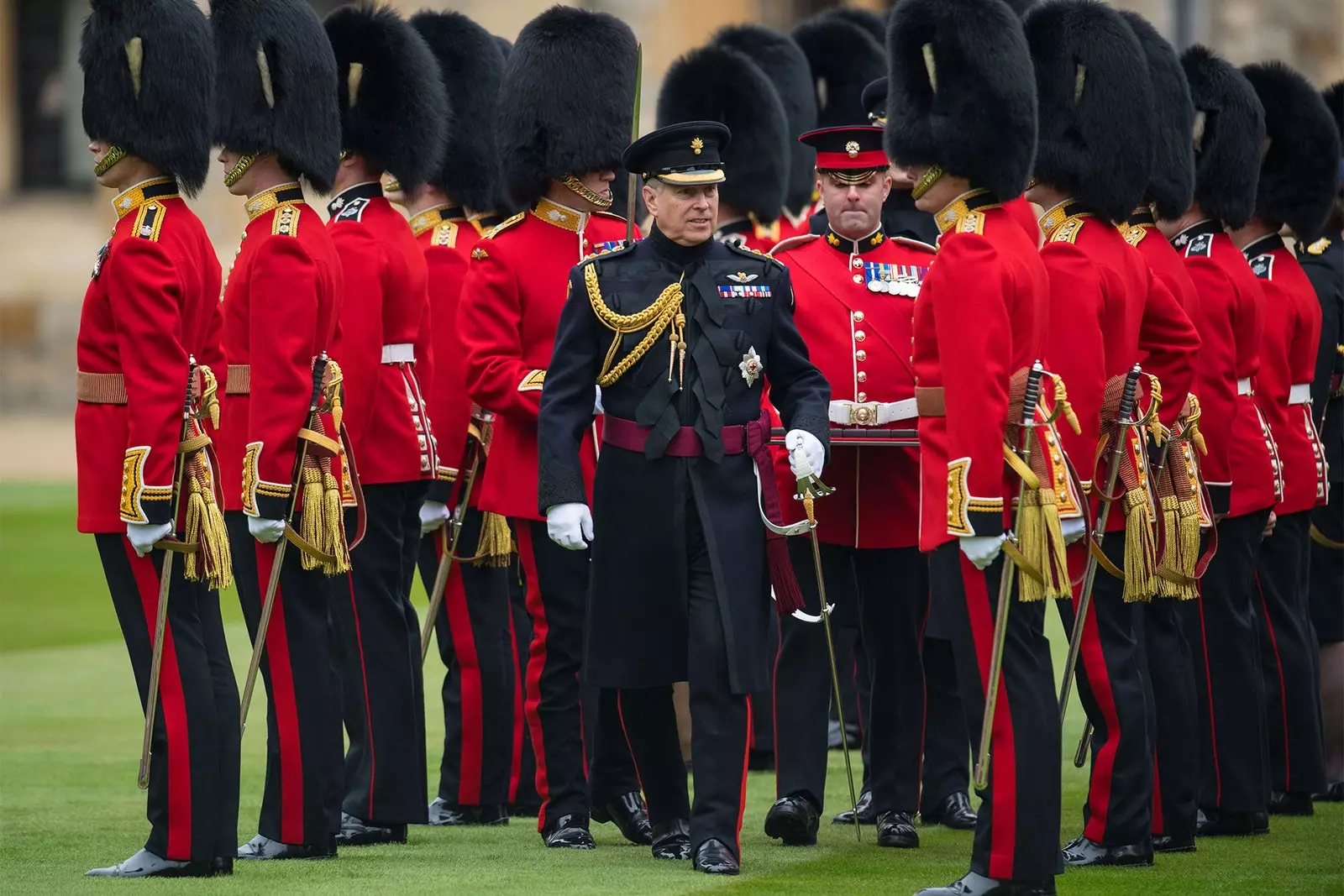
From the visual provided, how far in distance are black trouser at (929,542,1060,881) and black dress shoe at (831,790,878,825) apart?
1275 millimetres

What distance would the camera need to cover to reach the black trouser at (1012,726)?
5.40 m

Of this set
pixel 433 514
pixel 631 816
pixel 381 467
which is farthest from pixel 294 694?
pixel 433 514

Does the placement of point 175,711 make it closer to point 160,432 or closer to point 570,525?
point 160,432

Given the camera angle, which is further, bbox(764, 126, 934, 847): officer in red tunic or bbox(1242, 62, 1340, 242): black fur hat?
bbox(1242, 62, 1340, 242): black fur hat

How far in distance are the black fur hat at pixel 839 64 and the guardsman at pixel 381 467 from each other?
11.5 ft

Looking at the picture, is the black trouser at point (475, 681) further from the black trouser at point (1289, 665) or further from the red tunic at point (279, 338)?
the black trouser at point (1289, 665)

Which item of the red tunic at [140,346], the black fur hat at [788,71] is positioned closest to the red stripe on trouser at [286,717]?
the red tunic at [140,346]

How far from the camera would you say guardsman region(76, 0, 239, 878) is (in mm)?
5602

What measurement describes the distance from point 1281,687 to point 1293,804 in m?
0.33

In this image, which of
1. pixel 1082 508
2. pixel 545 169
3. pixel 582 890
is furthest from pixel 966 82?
pixel 582 890

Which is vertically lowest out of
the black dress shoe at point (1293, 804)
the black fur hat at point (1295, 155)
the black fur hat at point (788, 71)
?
the black dress shoe at point (1293, 804)

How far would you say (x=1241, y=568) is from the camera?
22.3 ft

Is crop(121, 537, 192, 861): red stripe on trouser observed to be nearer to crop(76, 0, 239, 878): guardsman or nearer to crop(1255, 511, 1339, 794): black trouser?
crop(76, 0, 239, 878): guardsman

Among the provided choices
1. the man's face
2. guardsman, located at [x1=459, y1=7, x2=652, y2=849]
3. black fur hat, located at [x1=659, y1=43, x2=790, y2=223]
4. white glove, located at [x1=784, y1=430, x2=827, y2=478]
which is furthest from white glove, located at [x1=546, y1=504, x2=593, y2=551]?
black fur hat, located at [x1=659, y1=43, x2=790, y2=223]
